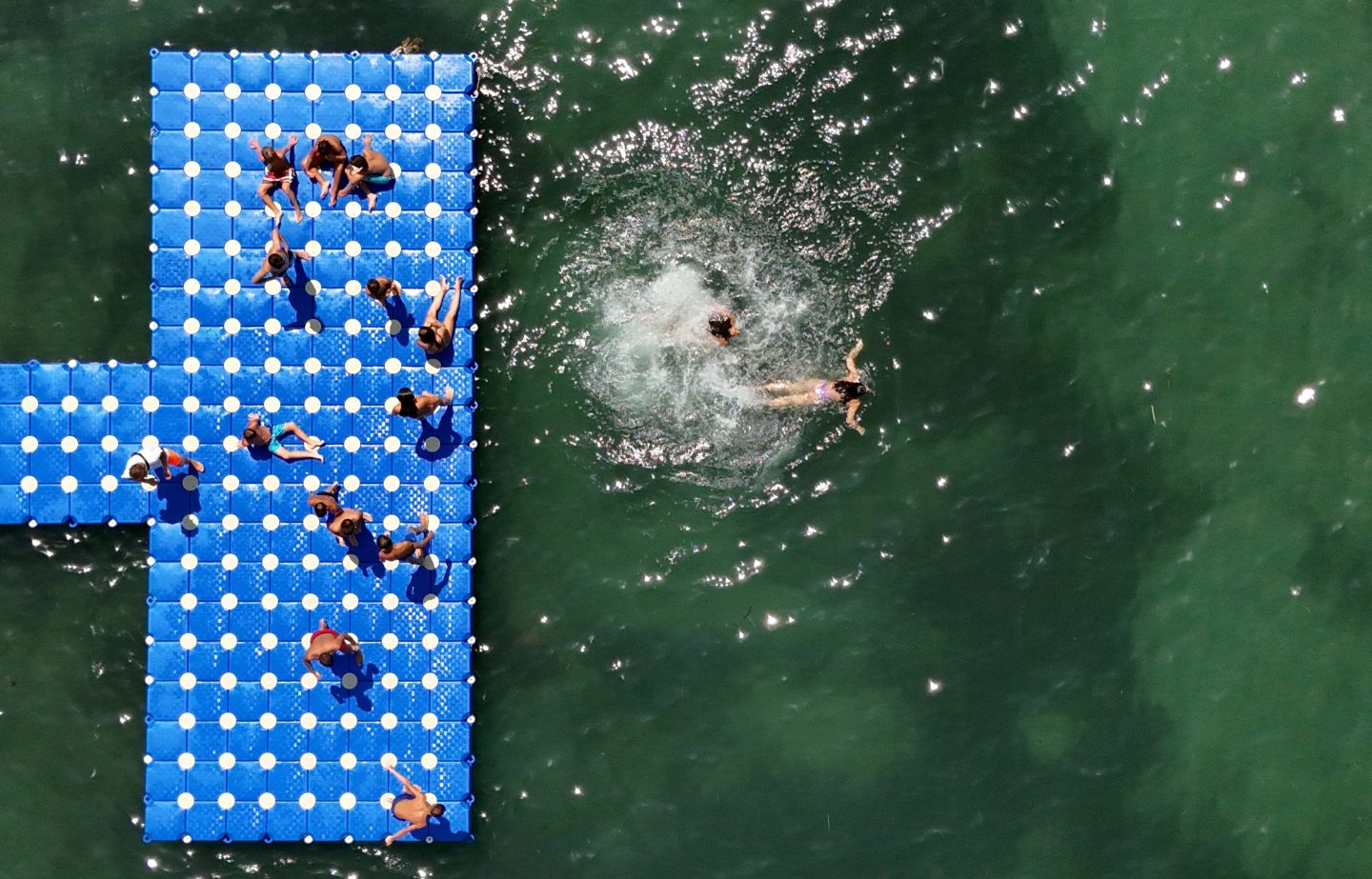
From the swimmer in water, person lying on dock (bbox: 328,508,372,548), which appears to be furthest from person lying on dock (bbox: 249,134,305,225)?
the swimmer in water

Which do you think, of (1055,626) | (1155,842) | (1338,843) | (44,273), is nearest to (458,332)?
(44,273)

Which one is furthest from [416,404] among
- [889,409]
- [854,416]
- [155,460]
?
[889,409]

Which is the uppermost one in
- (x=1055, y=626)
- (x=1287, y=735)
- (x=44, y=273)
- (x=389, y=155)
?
(x=389, y=155)

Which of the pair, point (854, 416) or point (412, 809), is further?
point (854, 416)

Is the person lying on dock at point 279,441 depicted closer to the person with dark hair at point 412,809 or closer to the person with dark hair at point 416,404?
the person with dark hair at point 416,404

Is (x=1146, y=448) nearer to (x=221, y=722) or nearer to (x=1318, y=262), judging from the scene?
(x=1318, y=262)

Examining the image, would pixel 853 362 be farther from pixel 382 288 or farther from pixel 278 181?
pixel 278 181
